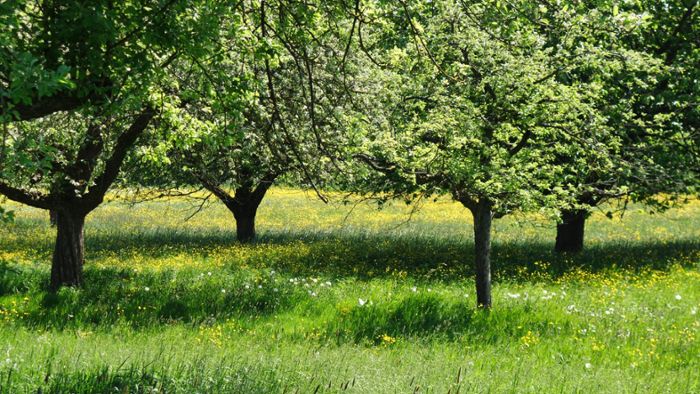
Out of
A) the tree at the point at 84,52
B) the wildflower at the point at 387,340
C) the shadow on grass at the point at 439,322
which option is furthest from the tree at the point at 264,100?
the wildflower at the point at 387,340

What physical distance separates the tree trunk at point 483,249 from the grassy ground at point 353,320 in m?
0.40

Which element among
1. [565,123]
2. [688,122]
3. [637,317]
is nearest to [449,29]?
[565,123]

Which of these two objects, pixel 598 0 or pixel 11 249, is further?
pixel 11 249

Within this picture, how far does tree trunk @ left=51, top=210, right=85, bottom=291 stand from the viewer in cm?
1316

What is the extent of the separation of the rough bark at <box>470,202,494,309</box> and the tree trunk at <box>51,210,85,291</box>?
26.6ft

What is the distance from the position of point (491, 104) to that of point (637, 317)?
5.38 meters

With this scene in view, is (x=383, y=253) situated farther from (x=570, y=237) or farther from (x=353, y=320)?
(x=353, y=320)

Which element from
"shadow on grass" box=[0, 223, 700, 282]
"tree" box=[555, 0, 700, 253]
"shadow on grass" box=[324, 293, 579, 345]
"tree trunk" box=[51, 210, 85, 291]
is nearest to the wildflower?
"shadow on grass" box=[324, 293, 579, 345]

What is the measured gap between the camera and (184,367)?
6297 mm

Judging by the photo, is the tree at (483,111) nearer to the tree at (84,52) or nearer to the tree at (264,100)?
the tree at (264,100)


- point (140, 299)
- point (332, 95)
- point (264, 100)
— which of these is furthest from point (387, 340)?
point (264, 100)

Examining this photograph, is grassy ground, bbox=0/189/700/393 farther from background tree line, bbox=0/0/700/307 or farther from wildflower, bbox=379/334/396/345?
background tree line, bbox=0/0/700/307

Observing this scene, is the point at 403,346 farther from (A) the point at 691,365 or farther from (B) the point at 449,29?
(B) the point at 449,29

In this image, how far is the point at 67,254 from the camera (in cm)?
1322
